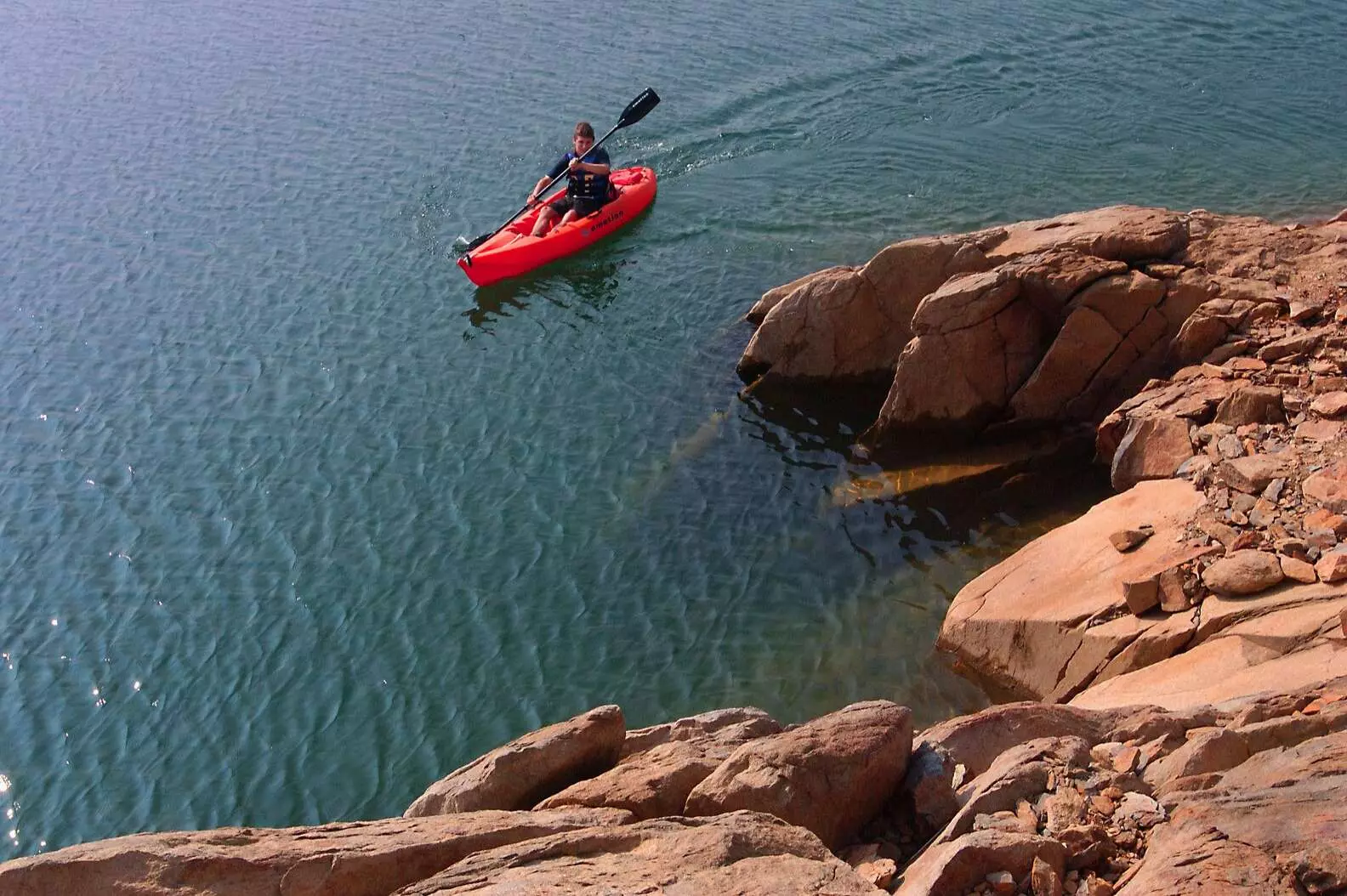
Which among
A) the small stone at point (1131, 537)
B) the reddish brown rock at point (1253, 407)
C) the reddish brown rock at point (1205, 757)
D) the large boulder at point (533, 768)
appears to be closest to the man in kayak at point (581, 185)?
the reddish brown rock at point (1253, 407)

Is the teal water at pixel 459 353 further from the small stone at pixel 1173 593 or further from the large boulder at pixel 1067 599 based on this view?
the small stone at pixel 1173 593

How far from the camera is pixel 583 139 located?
2352 cm

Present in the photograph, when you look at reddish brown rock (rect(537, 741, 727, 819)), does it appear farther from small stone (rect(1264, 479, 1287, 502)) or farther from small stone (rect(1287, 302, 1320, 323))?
small stone (rect(1287, 302, 1320, 323))

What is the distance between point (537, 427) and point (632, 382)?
6.24 ft

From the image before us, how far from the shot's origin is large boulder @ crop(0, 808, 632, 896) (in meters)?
7.26

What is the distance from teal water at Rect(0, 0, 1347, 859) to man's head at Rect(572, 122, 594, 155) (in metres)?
2.06

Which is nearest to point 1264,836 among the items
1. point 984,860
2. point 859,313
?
point 984,860

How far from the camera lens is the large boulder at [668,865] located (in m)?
6.75

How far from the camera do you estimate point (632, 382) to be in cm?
1922

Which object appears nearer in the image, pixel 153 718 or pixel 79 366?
pixel 153 718

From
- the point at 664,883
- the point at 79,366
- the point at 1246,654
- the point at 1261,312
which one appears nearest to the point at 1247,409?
the point at 1261,312

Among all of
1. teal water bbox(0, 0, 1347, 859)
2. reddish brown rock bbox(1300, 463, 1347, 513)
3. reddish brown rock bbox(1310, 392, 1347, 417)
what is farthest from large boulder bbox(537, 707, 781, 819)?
reddish brown rock bbox(1310, 392, 1347, 417)

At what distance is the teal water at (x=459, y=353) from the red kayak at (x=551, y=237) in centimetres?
42

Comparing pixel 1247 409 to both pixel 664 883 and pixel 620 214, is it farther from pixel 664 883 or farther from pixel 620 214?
pixel 620 214
